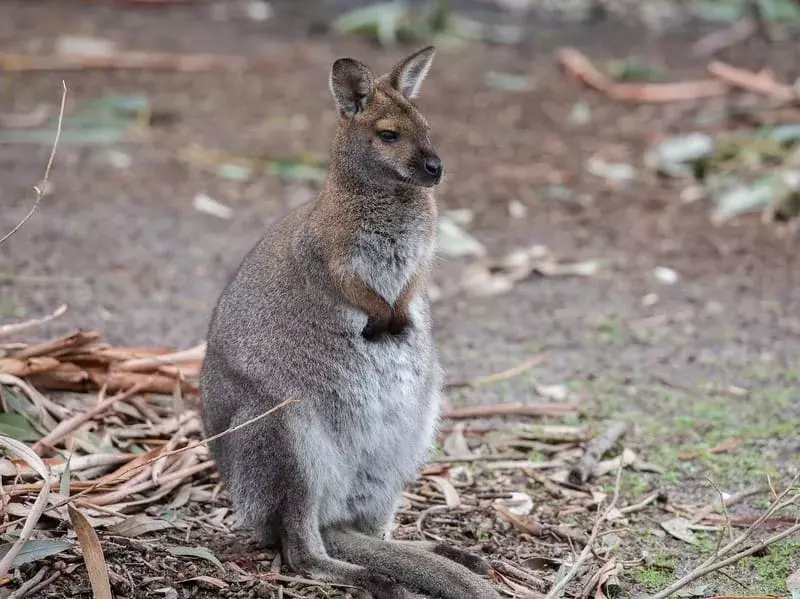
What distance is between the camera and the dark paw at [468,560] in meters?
3.23

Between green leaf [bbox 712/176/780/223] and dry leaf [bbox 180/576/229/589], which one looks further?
green leaf [bbox 712/176/780/223]

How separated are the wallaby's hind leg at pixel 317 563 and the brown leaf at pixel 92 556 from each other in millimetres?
523

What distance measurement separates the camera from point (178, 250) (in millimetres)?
6328

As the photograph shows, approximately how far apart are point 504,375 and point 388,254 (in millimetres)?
1752

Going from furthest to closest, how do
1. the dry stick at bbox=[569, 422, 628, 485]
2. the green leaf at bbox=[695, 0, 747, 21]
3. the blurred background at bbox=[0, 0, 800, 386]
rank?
1. the green leaf at bbox=[695, 0, 747, 21]
2. the blurred background at bbox=[0, 0, 800, 386]
3. the dry stick at bbox=[569, 422, 628, 485]

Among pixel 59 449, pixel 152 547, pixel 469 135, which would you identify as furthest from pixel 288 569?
pixel 469 135

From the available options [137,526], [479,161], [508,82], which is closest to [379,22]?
[508,82]

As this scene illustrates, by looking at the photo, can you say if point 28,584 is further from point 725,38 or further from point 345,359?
point 725,38

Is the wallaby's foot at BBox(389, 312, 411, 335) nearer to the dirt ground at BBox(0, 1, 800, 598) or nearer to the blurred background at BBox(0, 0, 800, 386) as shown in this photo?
the dirt ground at BBox(0, 1, 800, 598)

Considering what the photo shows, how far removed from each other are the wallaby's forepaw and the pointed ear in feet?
4.41

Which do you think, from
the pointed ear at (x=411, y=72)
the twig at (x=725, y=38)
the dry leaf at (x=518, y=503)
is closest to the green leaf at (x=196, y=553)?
the dry leaf at (x=518, y=503)

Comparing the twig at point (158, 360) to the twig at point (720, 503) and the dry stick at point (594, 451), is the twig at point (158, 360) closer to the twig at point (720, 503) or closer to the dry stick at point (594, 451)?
the dry stick at point (594, 451)

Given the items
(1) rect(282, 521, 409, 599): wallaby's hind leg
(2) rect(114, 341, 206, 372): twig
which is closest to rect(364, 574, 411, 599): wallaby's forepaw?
(1) rect(282, 521, 409, 599): wallaby's hind leg

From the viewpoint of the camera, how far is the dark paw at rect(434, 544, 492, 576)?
3.23 m
